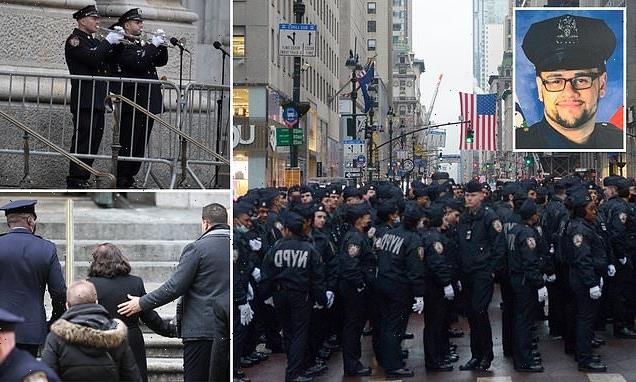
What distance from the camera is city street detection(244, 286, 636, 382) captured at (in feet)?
35.7

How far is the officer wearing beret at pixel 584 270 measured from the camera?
418 inches

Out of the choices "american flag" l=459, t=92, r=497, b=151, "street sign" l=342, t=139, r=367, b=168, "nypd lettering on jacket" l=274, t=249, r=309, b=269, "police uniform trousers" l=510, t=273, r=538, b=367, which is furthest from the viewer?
"american flag" l=459, t=92, r=497, b=151

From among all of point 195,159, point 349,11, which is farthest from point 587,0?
point 195,159

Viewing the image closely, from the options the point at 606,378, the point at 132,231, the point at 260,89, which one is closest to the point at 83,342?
the point at 132,231

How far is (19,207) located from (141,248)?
604mm

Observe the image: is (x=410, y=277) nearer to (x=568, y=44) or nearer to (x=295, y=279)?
(x=295, y=279)

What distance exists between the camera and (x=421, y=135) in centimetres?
14825

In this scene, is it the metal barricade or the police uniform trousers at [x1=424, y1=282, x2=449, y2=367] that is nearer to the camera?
the metal barricade

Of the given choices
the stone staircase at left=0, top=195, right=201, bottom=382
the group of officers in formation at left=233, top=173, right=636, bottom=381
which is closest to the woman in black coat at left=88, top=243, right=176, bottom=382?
the stone staircase at left=0, top=195, right=201, bottom=382

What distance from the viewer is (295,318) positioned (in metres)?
9.98

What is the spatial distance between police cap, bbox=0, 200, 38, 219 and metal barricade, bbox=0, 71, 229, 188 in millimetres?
665

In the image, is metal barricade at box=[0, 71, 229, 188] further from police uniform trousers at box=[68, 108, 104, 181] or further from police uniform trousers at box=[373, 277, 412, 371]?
police uniform trousers at box=[373, 277, 412, 371]

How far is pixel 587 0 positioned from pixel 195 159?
258 feet

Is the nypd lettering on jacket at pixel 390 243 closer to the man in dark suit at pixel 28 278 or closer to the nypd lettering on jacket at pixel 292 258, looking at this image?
the nypd lettering on jacket at pixel 292 258
